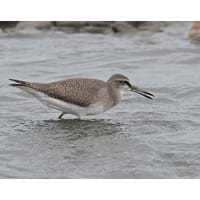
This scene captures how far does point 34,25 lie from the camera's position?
16547mm

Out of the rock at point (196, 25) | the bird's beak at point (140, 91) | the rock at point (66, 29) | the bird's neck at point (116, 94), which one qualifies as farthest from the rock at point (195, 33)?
the bird's neck at point (116, 94)

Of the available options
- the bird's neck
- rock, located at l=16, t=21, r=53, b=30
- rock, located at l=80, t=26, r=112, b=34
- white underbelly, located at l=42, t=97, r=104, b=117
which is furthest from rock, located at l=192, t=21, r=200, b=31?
white underbelly, located at l=42, t=97, r=104, b=117

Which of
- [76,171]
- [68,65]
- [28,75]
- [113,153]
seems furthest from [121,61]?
[76,171]

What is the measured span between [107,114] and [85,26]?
5.82 meters

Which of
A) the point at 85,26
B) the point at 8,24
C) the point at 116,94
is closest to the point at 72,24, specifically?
the point at 85,26

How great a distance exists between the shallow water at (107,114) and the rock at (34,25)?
23cm

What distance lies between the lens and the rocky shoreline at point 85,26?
648 inches

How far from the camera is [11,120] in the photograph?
10461 mm

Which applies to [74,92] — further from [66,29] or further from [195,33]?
[66,29]

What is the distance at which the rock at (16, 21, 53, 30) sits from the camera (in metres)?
16.4

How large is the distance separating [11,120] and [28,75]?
2.92m

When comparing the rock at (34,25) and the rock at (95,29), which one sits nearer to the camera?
the rock at (34,25)

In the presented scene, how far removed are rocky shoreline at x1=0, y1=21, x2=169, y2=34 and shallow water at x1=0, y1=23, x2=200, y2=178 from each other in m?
0.25

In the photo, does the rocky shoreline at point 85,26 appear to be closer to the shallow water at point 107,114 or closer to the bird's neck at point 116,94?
the shallow water at point 107,114
